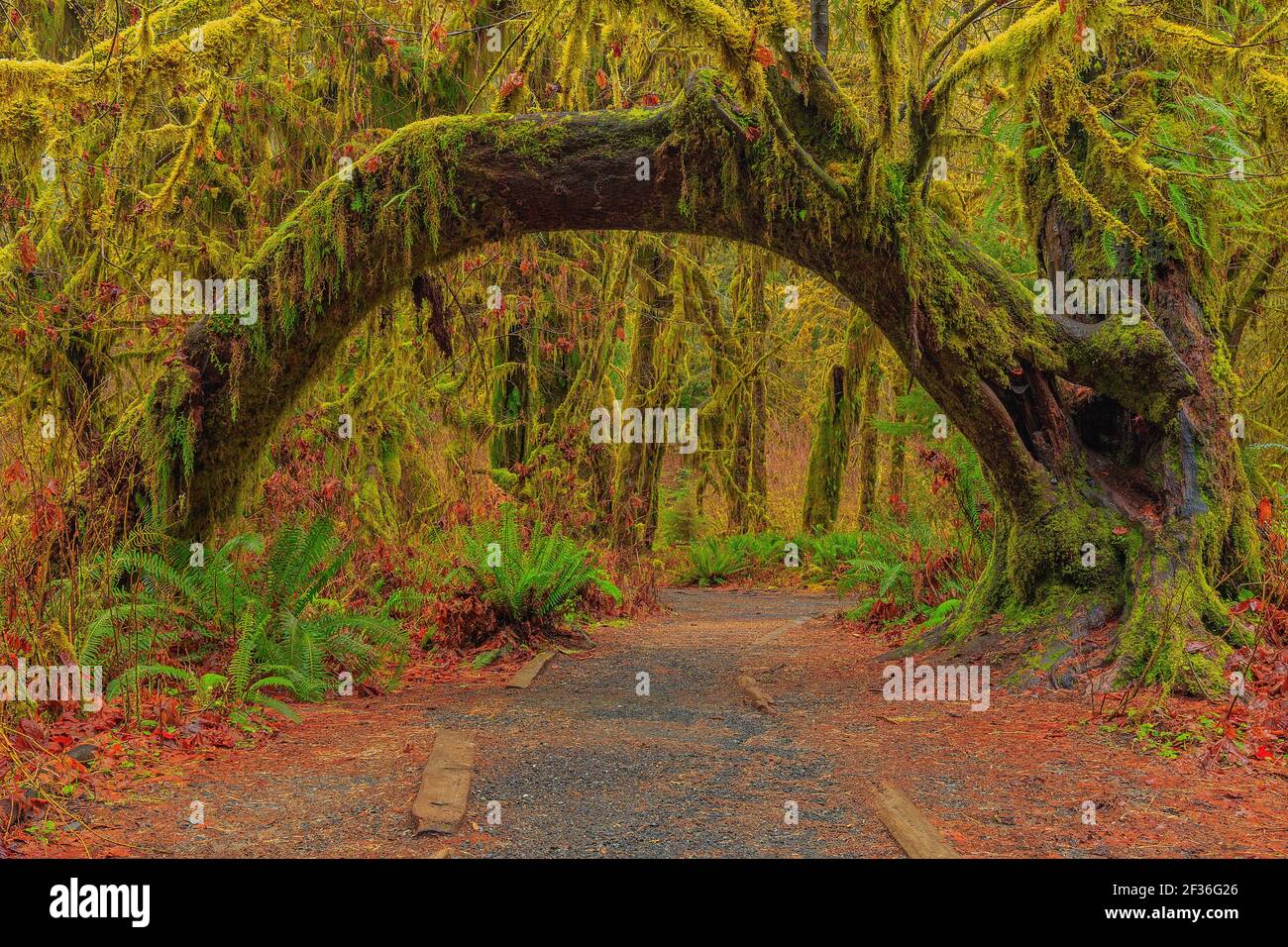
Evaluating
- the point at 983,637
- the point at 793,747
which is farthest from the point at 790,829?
the point at 983,637

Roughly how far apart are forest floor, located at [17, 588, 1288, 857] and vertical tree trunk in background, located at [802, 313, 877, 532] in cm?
1200

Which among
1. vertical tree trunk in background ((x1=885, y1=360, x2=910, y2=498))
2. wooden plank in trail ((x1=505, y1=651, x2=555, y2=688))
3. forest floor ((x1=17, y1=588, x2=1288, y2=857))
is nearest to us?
forest floor ((x1=17, y1=588, x2=1288, y2=857))

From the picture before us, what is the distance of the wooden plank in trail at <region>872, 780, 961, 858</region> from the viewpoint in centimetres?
376

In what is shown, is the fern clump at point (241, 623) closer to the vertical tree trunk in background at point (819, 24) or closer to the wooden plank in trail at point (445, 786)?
the wooden plank in trail at point (445, 786)

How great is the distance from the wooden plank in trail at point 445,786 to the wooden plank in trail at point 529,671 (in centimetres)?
206

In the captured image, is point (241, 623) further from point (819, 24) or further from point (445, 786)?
point (819, 24)

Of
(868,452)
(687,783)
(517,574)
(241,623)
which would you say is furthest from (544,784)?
(868,452)

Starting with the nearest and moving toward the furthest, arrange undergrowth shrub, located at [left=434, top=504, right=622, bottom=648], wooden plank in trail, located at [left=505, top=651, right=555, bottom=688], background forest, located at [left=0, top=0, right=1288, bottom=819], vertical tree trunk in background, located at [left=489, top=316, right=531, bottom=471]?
background forest, located at [left=0, top=0, right=1288, bottom=819] < wooden plank in trail, located at [left=505, top=651, right=555, bottom=688] < undergrowth shrub, located at [left=434, top=504, right=622, bottom=648] < vertical tree trunk in background, located at [left=489, top=316, right=531, bottom=471]

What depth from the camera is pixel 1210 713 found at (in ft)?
18.2

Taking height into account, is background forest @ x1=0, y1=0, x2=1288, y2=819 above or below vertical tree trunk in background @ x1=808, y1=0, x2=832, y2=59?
below

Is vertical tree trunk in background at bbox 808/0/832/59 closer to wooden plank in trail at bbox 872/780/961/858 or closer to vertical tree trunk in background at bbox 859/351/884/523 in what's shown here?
wooden plank in trail at bbox 872/780/961/858

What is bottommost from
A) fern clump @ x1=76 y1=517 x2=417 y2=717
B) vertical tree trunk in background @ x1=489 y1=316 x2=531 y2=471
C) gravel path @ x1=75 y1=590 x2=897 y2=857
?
gravel path @ x1=75 y1=590 x2=897 y2=857

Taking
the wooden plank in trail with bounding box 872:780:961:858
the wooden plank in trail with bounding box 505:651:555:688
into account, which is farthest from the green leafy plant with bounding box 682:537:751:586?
the wooden plank in trail with bounding box 872:780:961:858

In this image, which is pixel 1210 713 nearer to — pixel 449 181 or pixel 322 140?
pixel 449 181
